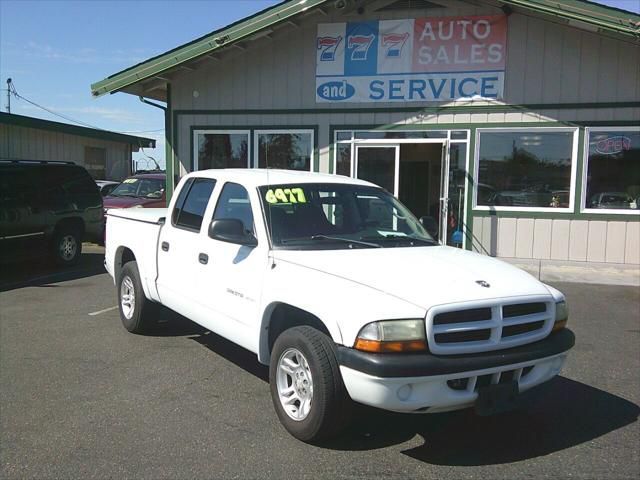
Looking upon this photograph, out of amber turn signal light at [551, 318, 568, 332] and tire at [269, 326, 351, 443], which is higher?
amber turn signal light at [551, 318, 568, 332]

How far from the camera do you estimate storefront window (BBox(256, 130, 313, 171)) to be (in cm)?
1205

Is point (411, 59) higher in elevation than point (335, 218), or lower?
higher

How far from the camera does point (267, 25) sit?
10734 millimetres

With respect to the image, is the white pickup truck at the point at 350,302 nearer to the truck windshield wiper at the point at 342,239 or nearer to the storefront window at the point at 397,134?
the truck windshield wiper at the point at 342,239

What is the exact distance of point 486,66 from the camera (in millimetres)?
10969

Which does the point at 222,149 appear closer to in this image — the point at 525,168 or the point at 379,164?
the point at 379,164

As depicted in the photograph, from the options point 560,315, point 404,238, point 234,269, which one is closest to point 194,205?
point 234,269

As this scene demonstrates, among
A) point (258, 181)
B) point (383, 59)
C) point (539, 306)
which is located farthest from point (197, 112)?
point (539, 306)

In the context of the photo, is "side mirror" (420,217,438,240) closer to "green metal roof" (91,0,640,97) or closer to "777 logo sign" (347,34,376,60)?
"green metal roof" (91,0,640,97)

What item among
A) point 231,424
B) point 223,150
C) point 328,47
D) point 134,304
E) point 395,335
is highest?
point 328,47

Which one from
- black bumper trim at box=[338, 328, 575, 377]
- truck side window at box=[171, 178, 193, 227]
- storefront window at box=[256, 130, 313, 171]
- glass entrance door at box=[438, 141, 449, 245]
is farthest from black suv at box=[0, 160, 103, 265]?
black bumper trim at box=[338, 328, 575, 377]

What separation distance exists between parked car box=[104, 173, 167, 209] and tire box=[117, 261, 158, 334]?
25.8ft

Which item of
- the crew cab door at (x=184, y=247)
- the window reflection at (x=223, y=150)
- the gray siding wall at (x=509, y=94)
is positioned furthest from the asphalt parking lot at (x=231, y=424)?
the window reflection at (x=223, y=150)

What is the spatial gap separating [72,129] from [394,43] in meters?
13.1
